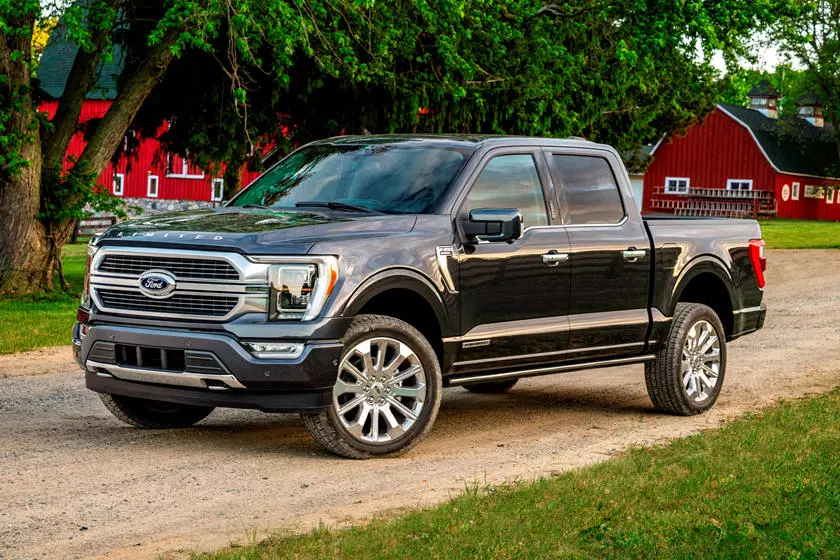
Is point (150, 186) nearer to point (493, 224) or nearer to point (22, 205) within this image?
point (22, 205)

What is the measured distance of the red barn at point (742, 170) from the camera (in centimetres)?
7256

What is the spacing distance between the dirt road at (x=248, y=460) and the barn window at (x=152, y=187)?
2113 inches

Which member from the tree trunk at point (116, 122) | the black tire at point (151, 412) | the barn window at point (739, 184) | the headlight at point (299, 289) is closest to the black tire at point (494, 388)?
the black tire at point (151, 412)

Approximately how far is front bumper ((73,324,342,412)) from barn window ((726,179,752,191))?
68.2 meters

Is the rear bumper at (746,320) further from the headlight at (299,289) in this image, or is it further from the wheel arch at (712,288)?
the headlight at (299,289)

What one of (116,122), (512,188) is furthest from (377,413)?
(116,122)

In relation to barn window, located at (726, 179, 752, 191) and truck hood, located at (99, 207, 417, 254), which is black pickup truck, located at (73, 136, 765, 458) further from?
barn window, located at (726, 179, 752, 191)

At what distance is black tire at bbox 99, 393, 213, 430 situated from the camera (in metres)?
8.90

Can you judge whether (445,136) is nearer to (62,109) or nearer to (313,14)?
(313,14)

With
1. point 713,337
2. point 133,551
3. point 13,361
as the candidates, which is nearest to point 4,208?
point 13,361

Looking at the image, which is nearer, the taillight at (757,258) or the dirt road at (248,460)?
the dirt road at (248,460)

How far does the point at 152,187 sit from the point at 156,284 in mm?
58310

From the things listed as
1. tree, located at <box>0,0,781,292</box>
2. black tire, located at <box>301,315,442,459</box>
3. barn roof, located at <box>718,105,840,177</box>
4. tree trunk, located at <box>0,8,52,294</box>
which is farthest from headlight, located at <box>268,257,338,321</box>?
barn roof, located at <box>718,105,840,177</box>

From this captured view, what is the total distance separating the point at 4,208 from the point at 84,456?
43.0 feet
